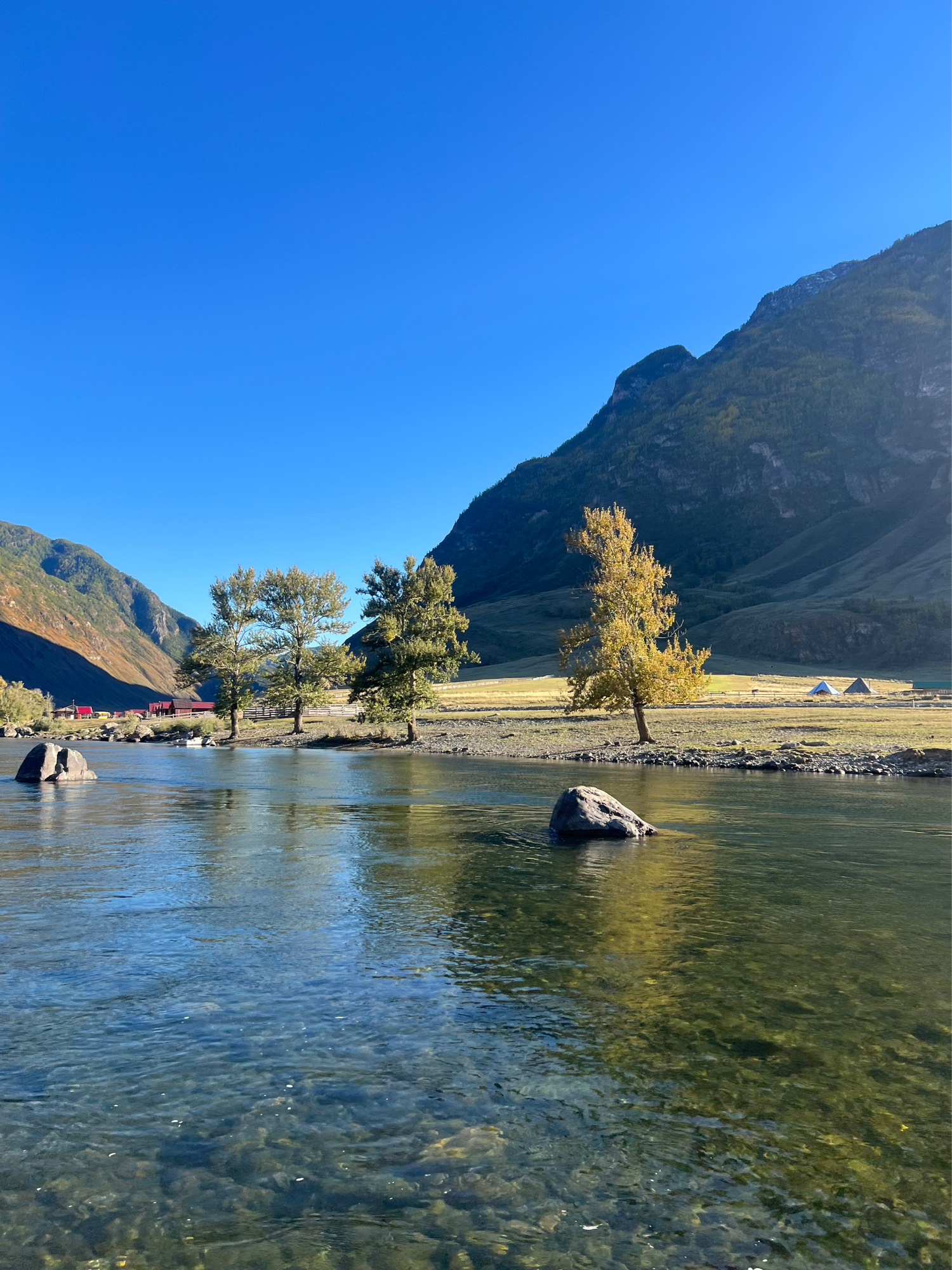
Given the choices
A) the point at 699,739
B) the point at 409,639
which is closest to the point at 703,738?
the point at 699,739

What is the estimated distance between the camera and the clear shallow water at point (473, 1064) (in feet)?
18.6

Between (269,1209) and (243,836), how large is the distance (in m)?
18.2

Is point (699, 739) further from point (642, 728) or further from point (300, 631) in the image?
point (300, 631)

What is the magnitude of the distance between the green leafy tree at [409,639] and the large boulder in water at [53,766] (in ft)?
101

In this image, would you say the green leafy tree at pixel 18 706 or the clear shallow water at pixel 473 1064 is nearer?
the clear shallow water at pixel 473 1064

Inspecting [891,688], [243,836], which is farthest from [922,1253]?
[891,688]

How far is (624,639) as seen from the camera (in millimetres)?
54125

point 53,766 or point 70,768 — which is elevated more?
point 53,766

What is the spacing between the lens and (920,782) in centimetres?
3706

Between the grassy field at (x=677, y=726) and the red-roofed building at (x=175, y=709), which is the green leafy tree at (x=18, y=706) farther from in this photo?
the red-roofed building at (x=175, y=709)

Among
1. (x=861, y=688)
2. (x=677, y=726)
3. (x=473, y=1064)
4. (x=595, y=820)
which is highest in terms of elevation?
(x=861, y=688)

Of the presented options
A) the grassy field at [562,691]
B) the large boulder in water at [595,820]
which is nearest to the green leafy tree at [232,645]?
the grassy field at [562,691]

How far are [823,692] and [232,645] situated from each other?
7563 cm

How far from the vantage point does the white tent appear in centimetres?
9840
